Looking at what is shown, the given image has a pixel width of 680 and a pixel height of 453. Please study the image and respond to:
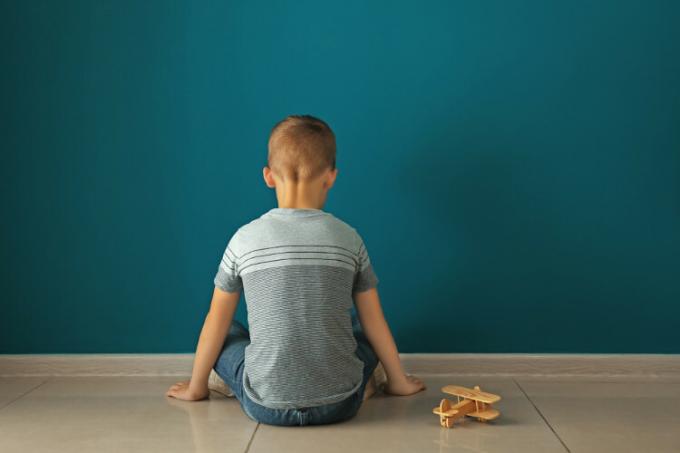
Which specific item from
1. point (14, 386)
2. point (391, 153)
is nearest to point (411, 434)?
point (391, 153)

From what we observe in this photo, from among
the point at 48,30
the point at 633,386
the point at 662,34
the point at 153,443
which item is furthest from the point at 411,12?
the point at 153,443

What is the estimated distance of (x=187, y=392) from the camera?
1.65 m

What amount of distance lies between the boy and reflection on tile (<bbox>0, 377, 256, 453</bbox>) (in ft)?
0.27

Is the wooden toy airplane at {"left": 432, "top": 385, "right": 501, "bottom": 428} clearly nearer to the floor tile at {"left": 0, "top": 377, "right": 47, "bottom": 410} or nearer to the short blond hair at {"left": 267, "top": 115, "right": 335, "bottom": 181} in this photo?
the short blond hair at {"left": 267, "top": 115, "right": 335, "bottom": 181}

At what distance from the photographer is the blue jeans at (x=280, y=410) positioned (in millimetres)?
1465

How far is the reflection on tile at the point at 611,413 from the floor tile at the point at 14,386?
1.00m

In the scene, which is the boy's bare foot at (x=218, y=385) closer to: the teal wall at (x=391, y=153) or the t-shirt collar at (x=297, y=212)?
the teal wall at (x=391, y=153)

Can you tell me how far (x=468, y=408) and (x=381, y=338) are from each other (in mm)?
226

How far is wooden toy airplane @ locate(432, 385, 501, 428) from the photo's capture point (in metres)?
1.46

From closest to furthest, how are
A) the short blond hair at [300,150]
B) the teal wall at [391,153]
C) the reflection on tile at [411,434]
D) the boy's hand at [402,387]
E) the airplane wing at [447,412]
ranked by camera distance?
the reflection on tile at [411,434] → the airplane wing at [447,412] → the short blond hair at [300,150] → the boy's hand at [402,387] → the teal wall at [391,153]

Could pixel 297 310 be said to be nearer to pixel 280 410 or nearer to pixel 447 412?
pixel 280 410

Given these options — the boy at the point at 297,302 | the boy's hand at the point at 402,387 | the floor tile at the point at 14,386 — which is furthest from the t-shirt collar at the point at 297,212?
the floor tile at the point at 14,386

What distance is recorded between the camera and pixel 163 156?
1847 millimetres

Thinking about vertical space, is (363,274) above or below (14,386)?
above
